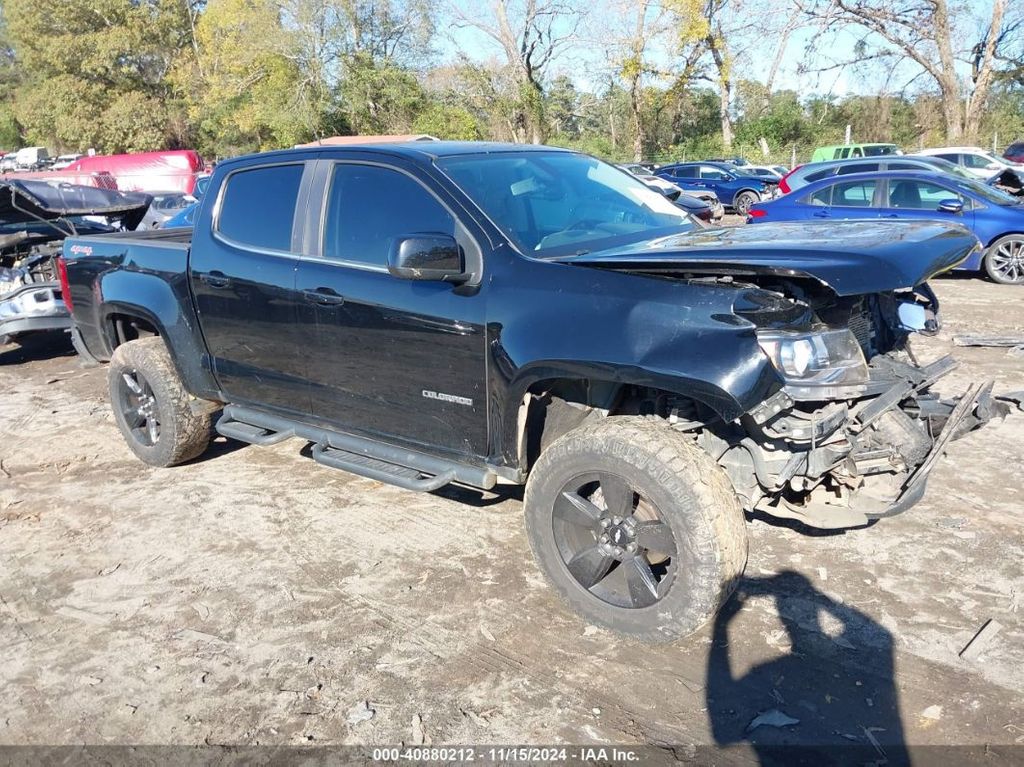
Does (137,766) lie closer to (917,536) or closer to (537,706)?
(537,706)

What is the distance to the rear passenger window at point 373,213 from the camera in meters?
3.82

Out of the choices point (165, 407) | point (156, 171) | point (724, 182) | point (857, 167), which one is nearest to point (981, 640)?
point (165, 407)

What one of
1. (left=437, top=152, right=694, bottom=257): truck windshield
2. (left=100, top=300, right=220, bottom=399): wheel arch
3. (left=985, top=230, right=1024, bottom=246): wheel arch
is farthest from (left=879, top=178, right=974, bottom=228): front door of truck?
(left=100, top=300, right=220, bottom=399): wheel arch

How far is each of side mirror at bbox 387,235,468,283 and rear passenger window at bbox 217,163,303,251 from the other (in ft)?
3.67

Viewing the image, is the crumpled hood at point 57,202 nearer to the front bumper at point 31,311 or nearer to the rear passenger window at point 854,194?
the front bumper at point 31,311

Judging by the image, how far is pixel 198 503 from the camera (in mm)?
4898

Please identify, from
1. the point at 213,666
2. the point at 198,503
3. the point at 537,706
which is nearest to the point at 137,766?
the point at 213,666

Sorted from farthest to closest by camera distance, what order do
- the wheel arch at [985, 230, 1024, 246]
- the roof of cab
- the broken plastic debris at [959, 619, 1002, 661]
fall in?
the wheel arch at [985, 230, 1024, 246] < the roof of cab < the broken plastic debris at [959, 619, 1002, 661]

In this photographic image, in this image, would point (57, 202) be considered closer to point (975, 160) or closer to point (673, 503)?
point (673, 503)

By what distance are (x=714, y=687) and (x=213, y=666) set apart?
6.39 feet

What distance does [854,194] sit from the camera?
1138 cm

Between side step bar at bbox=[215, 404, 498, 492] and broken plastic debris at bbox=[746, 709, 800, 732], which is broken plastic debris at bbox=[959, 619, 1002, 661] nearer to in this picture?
broken plastic debris at bbox=[746, 709, 800, 732]

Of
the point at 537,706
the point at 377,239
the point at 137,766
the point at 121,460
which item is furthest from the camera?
the point at 121,460

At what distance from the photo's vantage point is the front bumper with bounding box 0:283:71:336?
8281 millimetres
